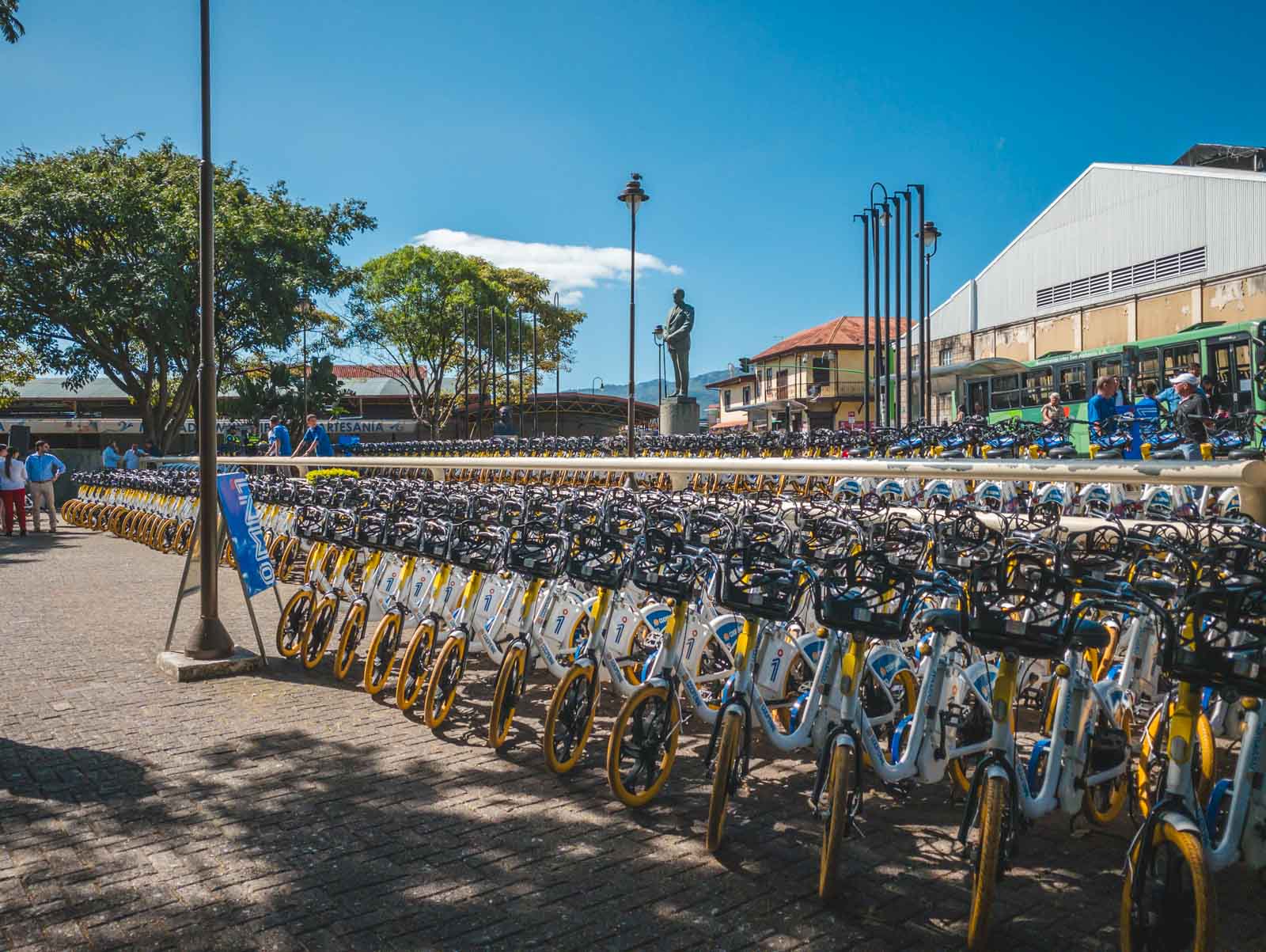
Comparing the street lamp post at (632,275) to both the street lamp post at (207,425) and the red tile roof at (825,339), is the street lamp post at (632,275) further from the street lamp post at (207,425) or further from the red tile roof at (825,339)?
the red tile roof at (825,339)

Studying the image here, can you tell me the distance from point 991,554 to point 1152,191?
111ft

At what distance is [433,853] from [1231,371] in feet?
49.2

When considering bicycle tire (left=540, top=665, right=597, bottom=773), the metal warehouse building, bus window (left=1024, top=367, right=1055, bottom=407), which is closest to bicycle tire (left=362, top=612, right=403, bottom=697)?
bicycle tire (left=540, top=665, right=597, bottom=773)

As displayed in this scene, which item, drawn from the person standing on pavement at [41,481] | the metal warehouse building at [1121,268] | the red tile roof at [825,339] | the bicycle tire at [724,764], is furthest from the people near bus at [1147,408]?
the red tile roof at [825,339]

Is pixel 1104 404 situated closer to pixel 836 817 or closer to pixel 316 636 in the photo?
pixel 316 636

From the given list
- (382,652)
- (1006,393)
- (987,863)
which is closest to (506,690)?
(382,652)

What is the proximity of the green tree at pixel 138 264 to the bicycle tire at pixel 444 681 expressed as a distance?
21.4 metres

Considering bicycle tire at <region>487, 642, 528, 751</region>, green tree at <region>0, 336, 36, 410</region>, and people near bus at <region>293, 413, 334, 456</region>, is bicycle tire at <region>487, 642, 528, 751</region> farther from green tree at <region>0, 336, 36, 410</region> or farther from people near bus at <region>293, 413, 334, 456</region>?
green tree at <region>0, 336, 36, 410</region>

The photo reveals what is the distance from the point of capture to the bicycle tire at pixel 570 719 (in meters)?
4.60

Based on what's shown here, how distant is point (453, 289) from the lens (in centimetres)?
4347

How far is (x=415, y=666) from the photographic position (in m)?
5.73

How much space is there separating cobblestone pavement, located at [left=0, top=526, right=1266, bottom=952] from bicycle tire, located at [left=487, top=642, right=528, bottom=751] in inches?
5.0

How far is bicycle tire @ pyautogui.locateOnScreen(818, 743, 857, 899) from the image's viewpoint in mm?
3328

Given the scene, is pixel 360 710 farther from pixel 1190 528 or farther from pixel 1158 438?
pixel 1158 438
